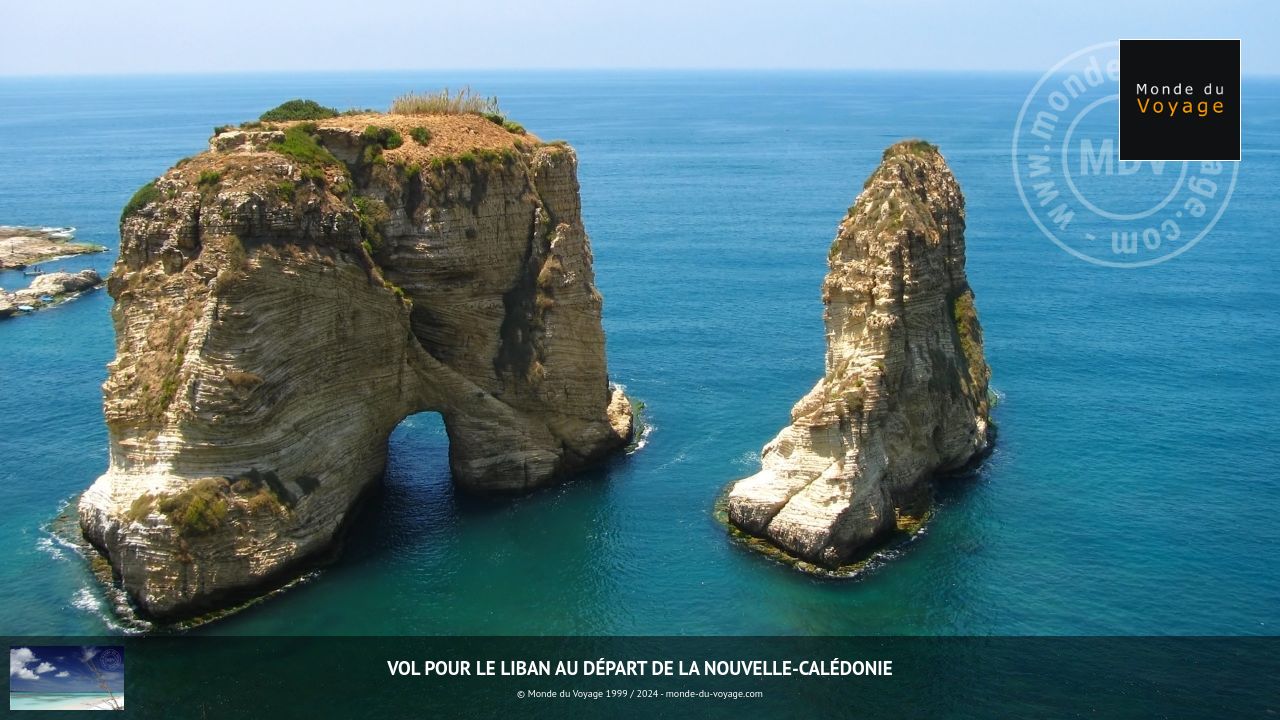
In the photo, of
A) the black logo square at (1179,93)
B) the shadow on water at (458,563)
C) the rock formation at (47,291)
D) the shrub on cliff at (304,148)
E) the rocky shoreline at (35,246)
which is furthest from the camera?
the rocky shoreline at (35,246)

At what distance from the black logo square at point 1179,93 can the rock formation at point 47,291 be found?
87.1 meters

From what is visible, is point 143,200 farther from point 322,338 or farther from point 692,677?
point 692,677

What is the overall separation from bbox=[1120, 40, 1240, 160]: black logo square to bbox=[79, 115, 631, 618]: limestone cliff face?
30.6m

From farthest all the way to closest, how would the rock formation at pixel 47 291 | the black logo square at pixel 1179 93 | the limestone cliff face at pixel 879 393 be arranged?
the rock formation at pixel 47 291 < the black logo square at pixel 1179 93 < the limestone cliff face at pixel 879 393

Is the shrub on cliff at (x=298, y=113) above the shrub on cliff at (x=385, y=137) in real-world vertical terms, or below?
above

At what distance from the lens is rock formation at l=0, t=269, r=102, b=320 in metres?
95.0

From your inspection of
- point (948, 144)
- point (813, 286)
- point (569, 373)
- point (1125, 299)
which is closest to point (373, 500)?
point (569, 373)

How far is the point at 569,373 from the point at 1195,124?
141 feet

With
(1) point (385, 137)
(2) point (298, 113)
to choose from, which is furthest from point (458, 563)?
(2) point (298, 113)

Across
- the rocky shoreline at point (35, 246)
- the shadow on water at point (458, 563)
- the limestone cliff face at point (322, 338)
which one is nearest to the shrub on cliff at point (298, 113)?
the limestone cliff face at point (322, 338)

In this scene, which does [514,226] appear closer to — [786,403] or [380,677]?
[786,403]

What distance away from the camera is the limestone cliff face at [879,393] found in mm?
49438

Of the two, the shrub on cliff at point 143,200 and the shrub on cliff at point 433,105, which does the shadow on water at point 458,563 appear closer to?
the shrub on cliff at point 143,200

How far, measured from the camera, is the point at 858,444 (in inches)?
1946
